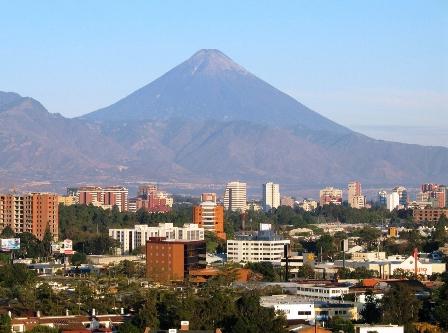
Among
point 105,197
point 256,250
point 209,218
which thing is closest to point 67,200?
point 105,197

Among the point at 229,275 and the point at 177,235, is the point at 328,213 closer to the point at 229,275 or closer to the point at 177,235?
the point at 177,235

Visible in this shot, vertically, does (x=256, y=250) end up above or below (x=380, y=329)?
above

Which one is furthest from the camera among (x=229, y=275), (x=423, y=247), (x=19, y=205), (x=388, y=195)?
(x=388, y=195)

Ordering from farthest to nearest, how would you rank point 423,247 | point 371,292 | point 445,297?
point 423,247, point 371,292, point 445,297

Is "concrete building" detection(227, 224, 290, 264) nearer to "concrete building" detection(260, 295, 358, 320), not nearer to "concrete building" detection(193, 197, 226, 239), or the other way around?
"concrete building" detection(193, 197, 226, 239)

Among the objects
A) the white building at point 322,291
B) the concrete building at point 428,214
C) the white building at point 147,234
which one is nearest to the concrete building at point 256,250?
the white building at point 147,234

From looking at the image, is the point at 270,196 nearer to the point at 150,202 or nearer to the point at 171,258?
the point at 150,202

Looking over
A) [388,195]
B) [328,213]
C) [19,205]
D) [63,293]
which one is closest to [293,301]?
[63,293]
